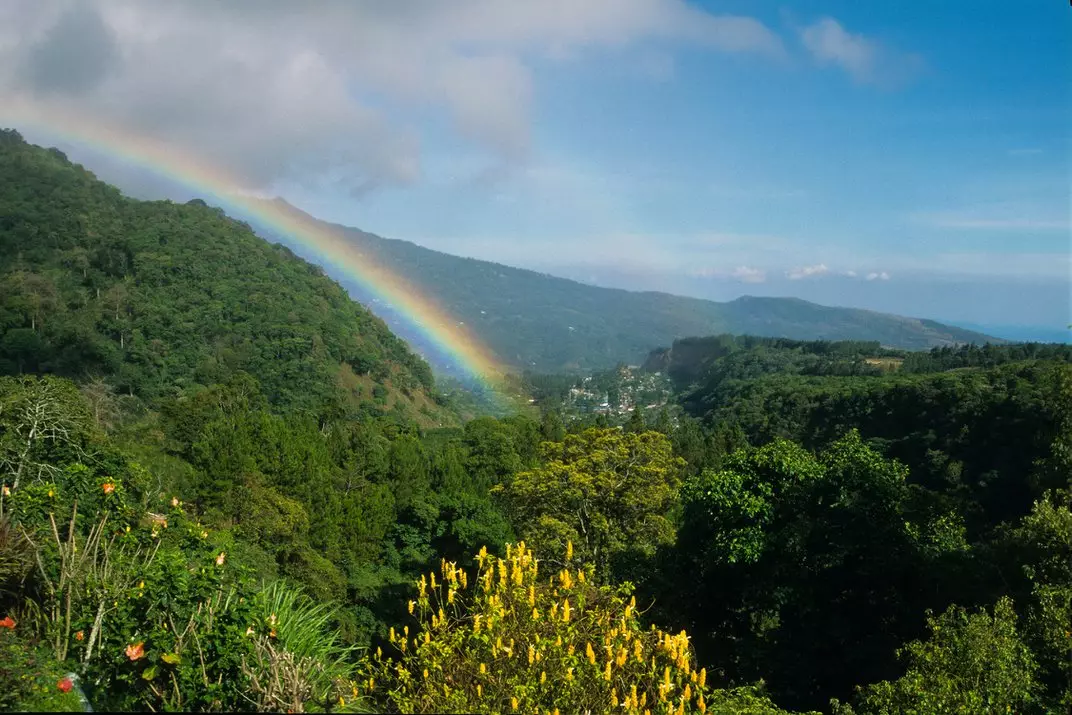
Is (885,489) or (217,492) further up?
(885,489)

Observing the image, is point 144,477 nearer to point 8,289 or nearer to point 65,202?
point 8,289

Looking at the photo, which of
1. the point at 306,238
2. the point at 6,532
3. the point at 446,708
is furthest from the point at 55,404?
the point at 306,238

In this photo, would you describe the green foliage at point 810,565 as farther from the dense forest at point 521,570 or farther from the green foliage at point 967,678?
the green foliage at point 967,678

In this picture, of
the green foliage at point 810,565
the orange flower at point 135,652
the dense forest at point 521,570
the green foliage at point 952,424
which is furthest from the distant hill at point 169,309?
the orange flower at point 135,652

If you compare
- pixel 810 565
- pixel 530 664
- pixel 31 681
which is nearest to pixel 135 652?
pixel 31 681

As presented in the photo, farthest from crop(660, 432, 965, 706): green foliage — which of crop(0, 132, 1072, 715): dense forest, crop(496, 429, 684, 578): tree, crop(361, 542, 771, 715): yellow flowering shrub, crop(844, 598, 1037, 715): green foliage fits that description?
crop(361, 542, 771, 715): yellow flowering shrub

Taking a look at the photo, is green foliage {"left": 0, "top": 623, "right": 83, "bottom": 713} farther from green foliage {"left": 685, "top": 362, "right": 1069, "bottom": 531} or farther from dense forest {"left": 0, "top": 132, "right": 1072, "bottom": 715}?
green foliage {"left": 685, "top": 362, "right": 1069, "bottom": 531}
